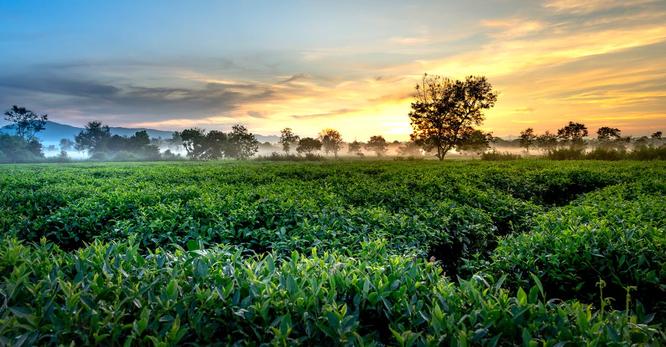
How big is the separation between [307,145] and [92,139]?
57.9 meters

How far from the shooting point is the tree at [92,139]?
96.5 meters

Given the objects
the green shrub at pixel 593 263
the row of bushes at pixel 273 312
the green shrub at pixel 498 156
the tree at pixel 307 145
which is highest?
the tree at pixel 307 145

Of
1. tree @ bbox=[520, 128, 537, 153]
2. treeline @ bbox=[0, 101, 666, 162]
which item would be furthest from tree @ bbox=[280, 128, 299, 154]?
tree @ bbox=[520, 128, 537, 153]

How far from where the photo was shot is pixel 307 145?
326 feet

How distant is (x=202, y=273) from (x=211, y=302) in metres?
0.33

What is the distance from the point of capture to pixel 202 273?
246cm

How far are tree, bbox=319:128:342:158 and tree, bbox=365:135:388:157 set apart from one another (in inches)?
1013

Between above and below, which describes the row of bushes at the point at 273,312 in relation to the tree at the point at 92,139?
below

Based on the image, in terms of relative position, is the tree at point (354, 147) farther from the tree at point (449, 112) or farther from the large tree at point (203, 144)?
the tree at point (449, 112)

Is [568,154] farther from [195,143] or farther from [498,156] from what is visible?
[195,143]

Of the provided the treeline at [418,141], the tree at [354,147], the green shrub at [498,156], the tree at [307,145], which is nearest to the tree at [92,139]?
the treeline at [418,141]

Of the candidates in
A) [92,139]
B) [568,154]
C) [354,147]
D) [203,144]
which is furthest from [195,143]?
[568,154]

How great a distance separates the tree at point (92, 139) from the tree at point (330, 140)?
196 feet

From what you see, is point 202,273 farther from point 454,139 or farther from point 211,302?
point 454,139
